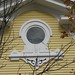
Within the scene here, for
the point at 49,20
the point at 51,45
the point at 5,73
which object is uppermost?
the point at 49,20

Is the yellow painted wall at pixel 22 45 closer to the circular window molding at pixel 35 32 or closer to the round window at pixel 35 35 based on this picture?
the circular window molding at pixel 35 32

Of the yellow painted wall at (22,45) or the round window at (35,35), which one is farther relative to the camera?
the round window at (35,35)

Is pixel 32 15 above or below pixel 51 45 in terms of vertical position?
above

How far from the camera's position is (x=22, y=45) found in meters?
14.7

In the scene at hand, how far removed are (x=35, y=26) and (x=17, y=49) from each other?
115 cm

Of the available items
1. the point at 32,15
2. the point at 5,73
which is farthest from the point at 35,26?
the point at 5,73

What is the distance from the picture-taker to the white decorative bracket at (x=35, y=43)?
14492 millimetres

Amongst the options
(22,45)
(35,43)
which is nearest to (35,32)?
(35,43)

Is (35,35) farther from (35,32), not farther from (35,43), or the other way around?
(35,43)

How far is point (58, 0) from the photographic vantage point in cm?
1501

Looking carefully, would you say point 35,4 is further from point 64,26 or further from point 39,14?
point 64,26

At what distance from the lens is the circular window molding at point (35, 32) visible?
14859mm

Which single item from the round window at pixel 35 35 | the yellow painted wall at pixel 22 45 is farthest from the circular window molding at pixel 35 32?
the yellow painted wall at pixel 22 45

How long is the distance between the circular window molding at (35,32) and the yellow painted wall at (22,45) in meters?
0.14
